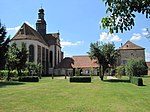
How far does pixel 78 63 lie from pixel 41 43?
44.4 feet

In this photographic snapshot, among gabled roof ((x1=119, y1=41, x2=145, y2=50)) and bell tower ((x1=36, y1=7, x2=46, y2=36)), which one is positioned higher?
bell tower ((x1=36, y1=7, x2=46, y2=36))

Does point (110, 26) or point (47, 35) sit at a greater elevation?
point (47, 35)

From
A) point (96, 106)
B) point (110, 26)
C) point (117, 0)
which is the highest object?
point (117, 0)

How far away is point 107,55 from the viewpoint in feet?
157

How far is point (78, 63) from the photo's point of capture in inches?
3098

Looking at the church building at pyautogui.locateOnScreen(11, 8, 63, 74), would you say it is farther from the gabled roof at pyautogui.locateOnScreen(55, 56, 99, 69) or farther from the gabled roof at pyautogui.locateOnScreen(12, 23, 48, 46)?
the gabled roof at pyautogui.locateOnScreen(55, 56, 99, 69)

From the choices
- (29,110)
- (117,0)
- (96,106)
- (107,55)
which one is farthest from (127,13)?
(107,55)

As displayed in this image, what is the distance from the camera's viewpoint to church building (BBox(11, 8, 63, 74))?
69125 mm

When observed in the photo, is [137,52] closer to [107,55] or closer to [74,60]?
[74,60]

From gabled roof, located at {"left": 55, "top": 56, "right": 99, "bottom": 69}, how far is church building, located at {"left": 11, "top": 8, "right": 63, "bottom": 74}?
3965 millimetres

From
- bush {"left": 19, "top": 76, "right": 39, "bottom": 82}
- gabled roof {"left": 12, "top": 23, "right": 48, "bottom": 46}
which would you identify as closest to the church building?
gabled roof {"left": 12, "top": 23, "right": 48, "bottom": 46}

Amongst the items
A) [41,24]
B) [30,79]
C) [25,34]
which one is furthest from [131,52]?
[30,79]

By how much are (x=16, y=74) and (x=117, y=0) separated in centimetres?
4718

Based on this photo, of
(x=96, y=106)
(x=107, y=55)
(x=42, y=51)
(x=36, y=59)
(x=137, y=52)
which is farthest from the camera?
(x=137, y=52)
